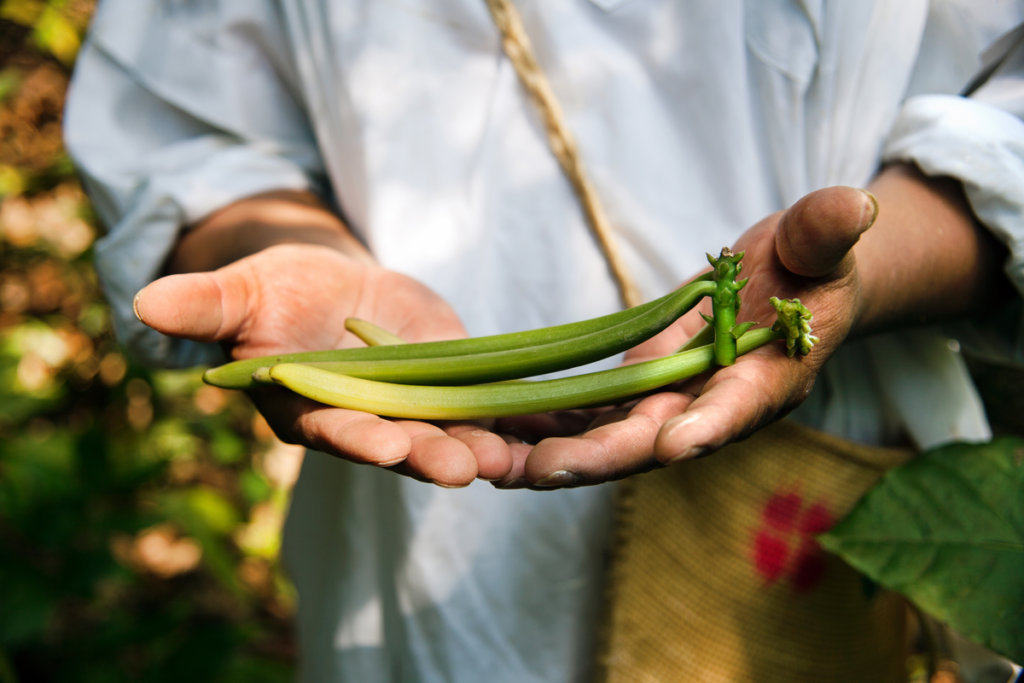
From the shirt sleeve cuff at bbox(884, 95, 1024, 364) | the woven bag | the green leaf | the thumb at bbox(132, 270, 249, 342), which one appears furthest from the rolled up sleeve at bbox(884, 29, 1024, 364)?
the thumb at bbox(132, 270, 249, 342)

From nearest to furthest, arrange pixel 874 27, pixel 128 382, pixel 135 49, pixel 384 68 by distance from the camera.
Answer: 1. pixel 874 27
2. pixel 384 68
3. pixel 135 49
4. pixel 128 382

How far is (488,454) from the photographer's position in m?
1.14

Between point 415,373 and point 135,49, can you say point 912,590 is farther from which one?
point 135,49

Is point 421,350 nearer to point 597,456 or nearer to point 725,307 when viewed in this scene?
point 597,456

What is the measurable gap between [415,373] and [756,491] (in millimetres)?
818

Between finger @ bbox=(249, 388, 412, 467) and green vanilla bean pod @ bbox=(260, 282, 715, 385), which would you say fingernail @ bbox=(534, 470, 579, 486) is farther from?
green vanilla bean pod @ bbox=(260, 282, 715, 385)

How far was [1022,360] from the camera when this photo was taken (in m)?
1.61

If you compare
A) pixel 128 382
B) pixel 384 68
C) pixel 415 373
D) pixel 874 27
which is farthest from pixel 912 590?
pixel 128 382

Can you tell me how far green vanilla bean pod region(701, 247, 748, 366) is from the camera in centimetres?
119

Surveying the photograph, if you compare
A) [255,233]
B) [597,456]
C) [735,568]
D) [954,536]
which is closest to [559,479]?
[597,456]

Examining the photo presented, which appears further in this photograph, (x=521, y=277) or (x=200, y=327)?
(x=521, y=277)

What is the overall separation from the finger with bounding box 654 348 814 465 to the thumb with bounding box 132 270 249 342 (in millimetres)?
879

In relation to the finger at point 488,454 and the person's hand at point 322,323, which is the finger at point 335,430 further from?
the finger at point 488,454

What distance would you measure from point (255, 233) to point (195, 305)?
0.52 metres
